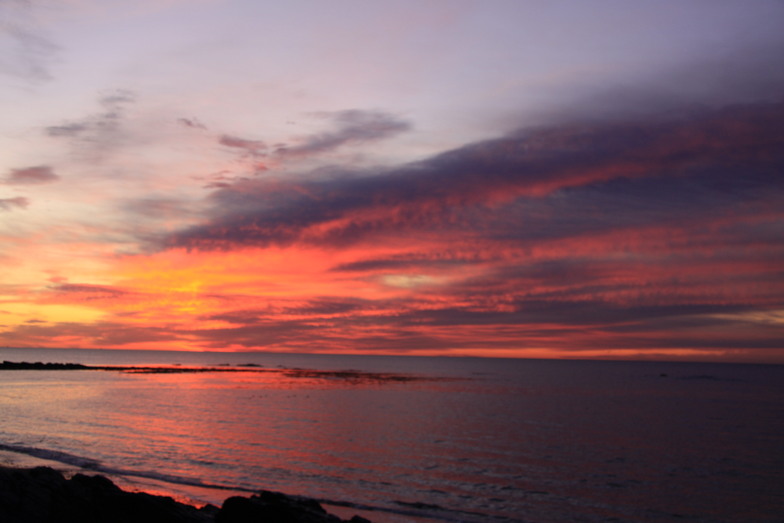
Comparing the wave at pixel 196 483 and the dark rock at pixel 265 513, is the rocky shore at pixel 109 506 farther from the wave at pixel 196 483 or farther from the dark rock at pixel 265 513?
the wave at pixel 196 483

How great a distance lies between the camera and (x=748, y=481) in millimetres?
27359

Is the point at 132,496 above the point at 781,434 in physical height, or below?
above

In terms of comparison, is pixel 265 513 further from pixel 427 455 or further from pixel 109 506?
pixel 427 455

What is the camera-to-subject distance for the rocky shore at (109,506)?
49.2ft

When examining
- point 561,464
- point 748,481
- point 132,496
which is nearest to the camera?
point 132,496

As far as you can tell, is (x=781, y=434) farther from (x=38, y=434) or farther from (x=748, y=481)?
(x=38, y=434)

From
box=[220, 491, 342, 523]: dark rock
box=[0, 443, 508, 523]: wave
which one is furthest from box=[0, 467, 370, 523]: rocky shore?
box=[0, 443, 508, 523]: wave

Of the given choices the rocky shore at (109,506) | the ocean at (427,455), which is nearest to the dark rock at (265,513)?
the rocky shore at (109,506)

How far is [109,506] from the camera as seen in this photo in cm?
1599

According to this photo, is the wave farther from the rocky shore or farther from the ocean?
the rocky shore

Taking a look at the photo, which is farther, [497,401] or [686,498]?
[497,401]

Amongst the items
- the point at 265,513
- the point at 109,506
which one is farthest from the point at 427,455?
the point at 109,506

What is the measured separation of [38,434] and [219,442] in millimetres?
11352

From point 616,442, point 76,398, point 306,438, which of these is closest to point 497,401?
point 616,442
